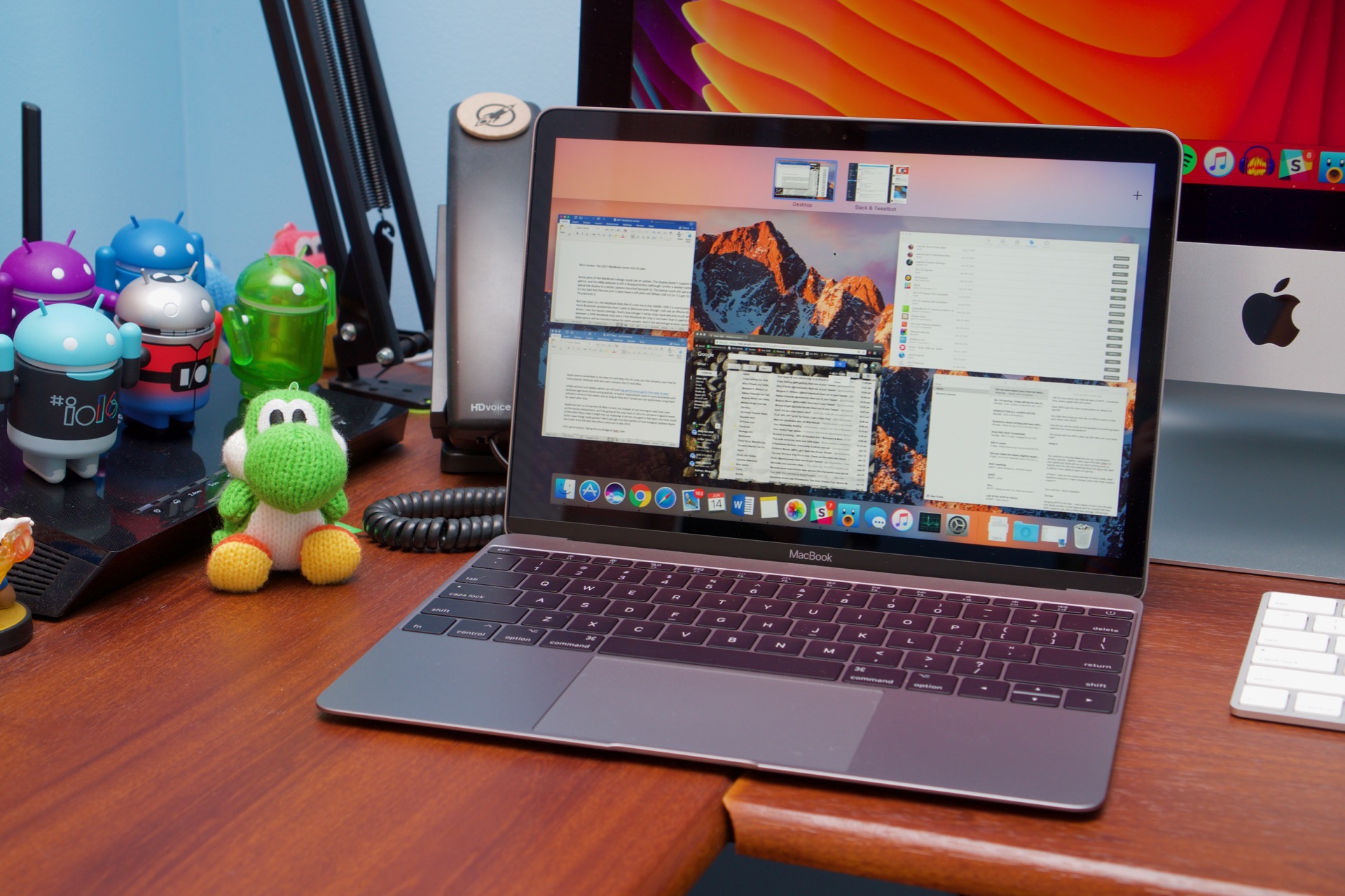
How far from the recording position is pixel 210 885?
36cm

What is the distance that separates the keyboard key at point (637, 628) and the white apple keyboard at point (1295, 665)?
10.7 inches

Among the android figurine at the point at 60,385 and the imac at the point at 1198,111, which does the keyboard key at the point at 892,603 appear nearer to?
the imac at the point at 1198,111

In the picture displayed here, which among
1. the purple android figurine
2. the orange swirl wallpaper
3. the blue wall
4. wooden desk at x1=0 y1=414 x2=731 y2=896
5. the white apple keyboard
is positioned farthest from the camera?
the blue wall

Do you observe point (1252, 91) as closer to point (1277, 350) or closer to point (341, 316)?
point (1277, 350)

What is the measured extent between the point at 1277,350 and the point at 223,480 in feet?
2.26

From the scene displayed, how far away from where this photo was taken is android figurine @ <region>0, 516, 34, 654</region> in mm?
527

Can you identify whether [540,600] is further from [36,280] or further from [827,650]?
[36,280]

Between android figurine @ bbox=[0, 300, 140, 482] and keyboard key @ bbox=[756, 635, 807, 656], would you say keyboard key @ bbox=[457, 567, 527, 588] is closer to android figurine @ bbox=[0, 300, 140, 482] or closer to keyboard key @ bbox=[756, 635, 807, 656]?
keyboard key @ bbox=[756, 635, 807, 656]

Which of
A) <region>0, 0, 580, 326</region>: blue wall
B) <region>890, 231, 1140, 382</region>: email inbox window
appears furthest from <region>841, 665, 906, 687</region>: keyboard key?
<region>0, 0, 580, 326</region>: blue wall

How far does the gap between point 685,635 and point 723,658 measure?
0.10 ft

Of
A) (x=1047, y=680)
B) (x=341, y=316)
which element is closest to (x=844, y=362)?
(x=1047, y=680)

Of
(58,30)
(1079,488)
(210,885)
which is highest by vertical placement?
(58,30)

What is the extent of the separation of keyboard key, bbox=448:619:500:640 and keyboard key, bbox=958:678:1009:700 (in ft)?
0.76

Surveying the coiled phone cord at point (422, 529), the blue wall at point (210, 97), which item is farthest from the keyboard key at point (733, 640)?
the blue wall at point (210, 97)
